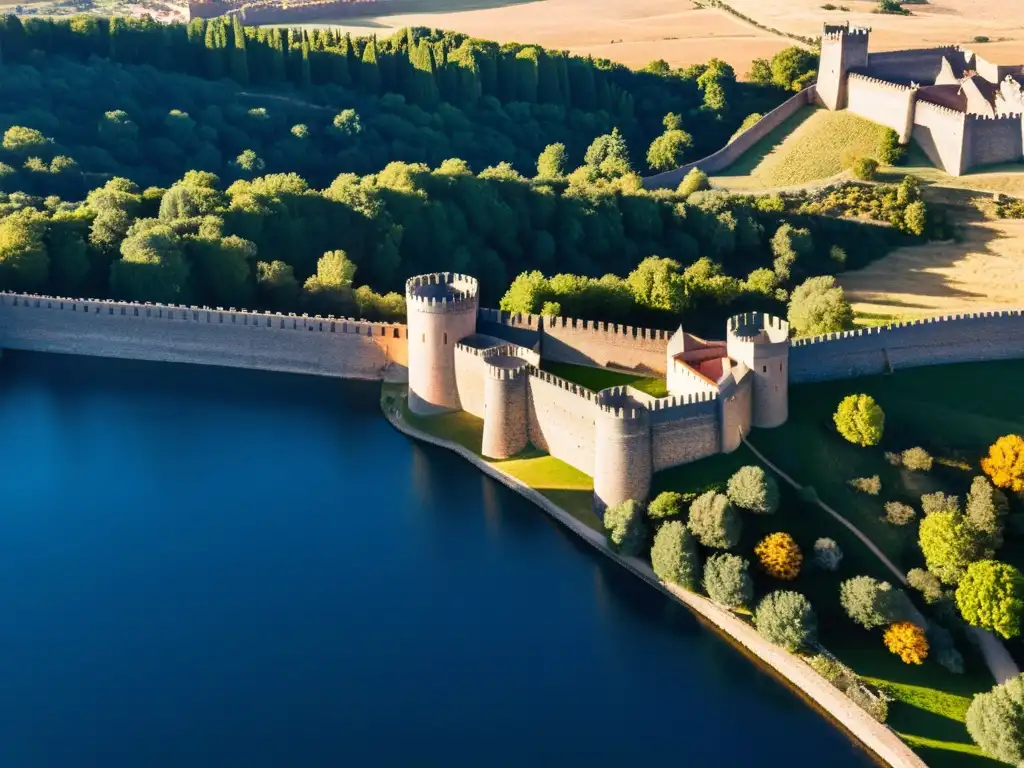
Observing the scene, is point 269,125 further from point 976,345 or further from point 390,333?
point 976,345

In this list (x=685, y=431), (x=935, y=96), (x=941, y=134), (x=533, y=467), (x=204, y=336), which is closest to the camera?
(x=685, y=431)

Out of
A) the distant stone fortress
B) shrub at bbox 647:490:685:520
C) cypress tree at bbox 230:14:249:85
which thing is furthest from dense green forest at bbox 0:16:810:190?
shrub at bbox 647:490:685:520

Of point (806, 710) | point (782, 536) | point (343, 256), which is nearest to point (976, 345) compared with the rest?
point (782, 536)

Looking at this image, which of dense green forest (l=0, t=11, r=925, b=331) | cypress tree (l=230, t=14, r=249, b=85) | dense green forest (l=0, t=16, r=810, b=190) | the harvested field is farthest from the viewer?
cypress tree (l=230, t=14, r=249, b=85)

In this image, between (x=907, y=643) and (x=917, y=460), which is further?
(x=917, y=460)

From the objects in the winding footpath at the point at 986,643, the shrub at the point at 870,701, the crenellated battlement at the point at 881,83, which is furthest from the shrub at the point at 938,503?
the crenellated battlement at the point at 881,83

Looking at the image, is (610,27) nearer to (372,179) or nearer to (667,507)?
(372,179)

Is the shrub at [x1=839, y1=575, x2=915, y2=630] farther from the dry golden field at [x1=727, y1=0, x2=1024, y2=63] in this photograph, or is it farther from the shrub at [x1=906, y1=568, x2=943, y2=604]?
the dry golden field at [x1=727, y1=0, x2=1024, y2=63]

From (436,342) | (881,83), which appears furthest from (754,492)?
(881,83)
